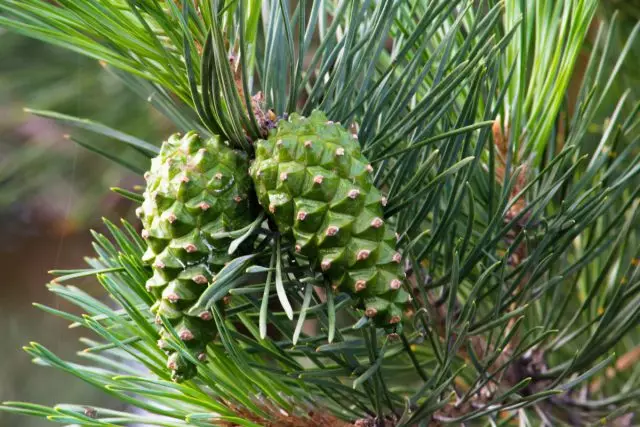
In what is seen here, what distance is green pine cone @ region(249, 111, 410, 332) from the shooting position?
1.35ft

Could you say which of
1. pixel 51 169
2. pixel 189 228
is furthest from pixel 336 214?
pixel 51 169

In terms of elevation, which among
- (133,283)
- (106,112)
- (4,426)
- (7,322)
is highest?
(106,112)

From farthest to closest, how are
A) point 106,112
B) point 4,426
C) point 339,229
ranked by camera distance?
point 4,426 < point 106,112 < point 339,229

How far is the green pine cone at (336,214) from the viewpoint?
413 mm

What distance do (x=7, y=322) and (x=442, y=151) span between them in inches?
55.9

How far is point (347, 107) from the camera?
19.9 inches

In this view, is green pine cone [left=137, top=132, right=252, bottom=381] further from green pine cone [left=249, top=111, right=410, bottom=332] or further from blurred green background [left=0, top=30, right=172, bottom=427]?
blurred green background [left=0, top=30, right=172, bottom=427]

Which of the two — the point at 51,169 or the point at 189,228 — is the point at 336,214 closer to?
the point at 189,228

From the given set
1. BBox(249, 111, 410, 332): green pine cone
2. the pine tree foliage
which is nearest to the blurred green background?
the pine tree foliage

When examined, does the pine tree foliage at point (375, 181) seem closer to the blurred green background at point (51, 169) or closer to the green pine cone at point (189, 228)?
the green pine cone at point (189, 228)

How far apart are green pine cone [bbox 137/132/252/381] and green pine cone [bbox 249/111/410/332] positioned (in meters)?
0.02

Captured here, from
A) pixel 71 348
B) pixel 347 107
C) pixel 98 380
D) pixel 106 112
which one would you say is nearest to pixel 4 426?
pixel 71 348

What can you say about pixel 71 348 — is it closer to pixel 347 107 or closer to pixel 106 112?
pixel 106 112

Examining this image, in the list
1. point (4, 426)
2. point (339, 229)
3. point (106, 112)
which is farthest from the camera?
point (4, 426)
